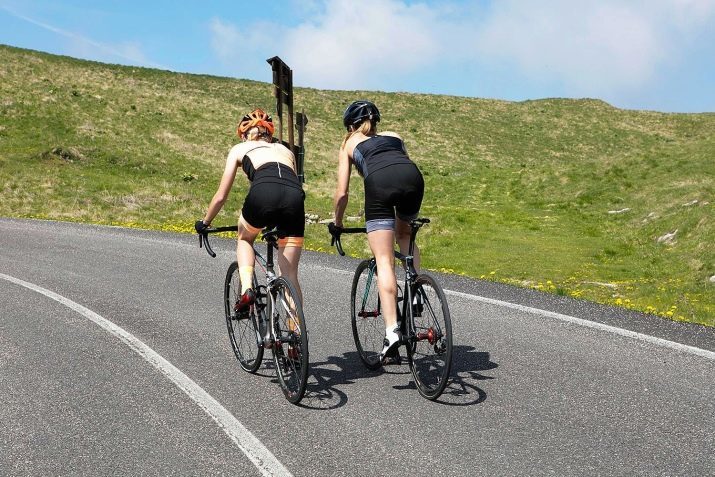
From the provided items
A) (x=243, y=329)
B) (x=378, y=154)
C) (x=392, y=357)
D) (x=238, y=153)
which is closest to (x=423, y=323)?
(x=392, y=357)

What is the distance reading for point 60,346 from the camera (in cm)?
727

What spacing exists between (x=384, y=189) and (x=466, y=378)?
1754 millimetres

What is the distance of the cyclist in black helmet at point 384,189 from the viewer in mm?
5621

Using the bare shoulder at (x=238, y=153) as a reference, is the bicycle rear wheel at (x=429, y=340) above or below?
below

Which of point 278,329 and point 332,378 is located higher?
point 278,329

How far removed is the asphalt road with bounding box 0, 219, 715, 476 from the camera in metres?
4.46

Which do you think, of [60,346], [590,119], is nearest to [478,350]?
[60,346]

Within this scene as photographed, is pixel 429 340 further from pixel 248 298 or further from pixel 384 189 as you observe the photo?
pixel 248 298

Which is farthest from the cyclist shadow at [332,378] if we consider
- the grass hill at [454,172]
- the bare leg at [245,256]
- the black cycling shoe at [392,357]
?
the grass hill at [454,172]

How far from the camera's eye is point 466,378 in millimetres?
6047

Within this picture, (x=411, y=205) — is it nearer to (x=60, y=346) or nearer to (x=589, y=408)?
(x=589, y=408)

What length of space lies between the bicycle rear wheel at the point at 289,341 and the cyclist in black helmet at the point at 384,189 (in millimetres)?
707

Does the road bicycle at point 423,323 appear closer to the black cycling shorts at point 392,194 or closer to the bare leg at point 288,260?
the black cycling shorts at point 392,194

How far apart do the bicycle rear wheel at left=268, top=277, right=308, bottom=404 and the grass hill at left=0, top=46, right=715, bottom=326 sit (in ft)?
18.8
